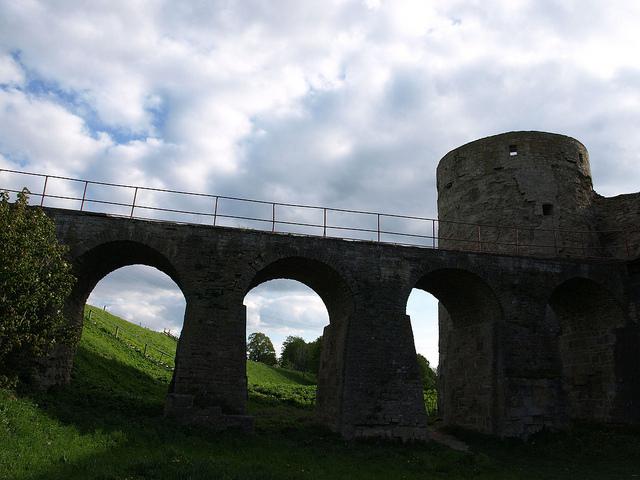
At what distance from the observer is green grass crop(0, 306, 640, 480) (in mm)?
8906

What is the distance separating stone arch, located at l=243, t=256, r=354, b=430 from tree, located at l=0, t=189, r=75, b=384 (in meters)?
5.16

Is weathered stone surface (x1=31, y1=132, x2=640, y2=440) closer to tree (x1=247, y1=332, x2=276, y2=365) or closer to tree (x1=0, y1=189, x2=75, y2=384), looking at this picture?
tree (x1=0, y1=189, x2=75, y2=384)

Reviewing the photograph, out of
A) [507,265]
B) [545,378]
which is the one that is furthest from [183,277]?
[545,378]

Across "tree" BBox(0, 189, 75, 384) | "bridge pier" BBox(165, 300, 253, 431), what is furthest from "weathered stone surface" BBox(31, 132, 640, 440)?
"tree" BBox(0, 189, 75, 384)

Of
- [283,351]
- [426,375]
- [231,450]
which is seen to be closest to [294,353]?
[283,351]

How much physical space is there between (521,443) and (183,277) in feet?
36.0

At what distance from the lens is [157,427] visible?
12.4 m

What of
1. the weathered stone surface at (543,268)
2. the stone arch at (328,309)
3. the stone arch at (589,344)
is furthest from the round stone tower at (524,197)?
the stone arch at (328,309)

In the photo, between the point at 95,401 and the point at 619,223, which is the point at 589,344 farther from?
the point at 95,401

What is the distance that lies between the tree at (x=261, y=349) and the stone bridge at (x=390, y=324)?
188ft

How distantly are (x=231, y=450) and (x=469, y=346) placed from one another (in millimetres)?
9202

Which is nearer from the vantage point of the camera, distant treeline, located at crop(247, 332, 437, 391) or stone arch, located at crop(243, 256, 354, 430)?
stone arch, located at crop(243, 256, 354, 430)

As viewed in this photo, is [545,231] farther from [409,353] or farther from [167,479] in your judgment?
[167,479]

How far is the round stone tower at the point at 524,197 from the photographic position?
64.4ft
